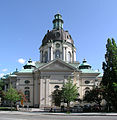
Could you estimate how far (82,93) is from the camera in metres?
50.5

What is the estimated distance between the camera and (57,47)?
2231 inches

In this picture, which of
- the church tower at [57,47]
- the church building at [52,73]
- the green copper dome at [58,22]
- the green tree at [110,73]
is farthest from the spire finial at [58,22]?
the green tree at [110,73]

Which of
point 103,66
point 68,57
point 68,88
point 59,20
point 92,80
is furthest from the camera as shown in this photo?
point 59,20

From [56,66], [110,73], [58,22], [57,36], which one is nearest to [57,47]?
[57,36]

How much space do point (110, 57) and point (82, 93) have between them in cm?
1996

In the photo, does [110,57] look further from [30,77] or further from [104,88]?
[30,77]

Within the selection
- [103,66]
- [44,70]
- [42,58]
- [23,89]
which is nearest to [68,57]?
[42,58]

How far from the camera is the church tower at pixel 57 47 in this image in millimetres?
55781

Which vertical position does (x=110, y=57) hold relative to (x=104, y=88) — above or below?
above

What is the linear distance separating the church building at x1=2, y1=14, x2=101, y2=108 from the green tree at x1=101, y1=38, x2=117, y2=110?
→ 13.9 metres

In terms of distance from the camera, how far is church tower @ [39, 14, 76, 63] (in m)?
55.8

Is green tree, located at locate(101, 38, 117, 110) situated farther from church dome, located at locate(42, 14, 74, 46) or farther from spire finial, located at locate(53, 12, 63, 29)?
spire finial, located at locate(53, 12, 63, 29)

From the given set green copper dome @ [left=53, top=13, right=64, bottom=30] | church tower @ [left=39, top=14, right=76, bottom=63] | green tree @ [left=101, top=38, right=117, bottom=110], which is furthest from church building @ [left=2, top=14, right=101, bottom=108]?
green tree @ [left=101, top=38, right=117, bottom=110]

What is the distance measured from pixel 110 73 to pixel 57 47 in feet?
87.9
